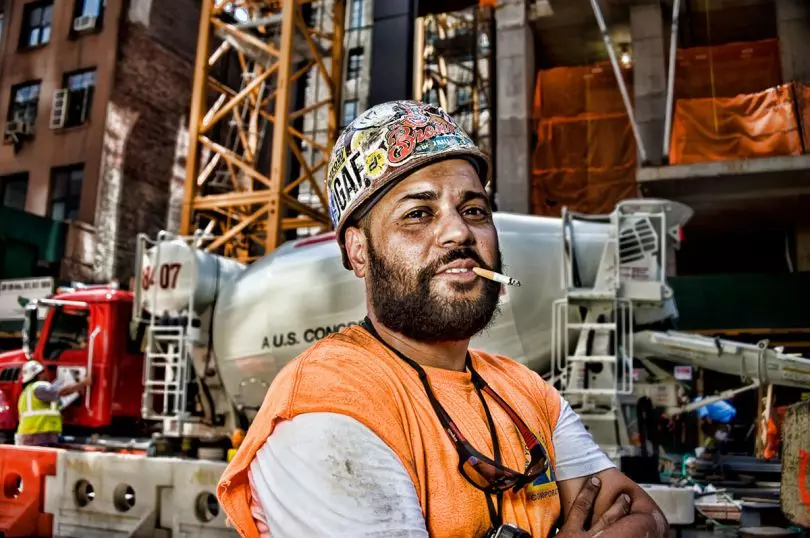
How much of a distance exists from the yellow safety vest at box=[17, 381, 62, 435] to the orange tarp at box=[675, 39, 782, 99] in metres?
14.1

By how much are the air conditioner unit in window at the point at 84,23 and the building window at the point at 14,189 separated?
4.95 metres

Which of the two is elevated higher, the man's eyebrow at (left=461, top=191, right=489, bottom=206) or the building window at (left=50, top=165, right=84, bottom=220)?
the building window at (left=50, top=165, right=84, bottom=220)

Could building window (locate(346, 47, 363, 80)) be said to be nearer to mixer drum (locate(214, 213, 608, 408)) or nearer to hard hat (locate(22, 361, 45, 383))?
hard hat (locate(22, 361, 45, 383))

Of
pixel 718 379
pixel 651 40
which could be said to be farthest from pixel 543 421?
pixel 718 379

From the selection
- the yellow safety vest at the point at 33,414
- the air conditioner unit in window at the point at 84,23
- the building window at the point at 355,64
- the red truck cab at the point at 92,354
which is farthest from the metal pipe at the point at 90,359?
the building window at the point at 355,64

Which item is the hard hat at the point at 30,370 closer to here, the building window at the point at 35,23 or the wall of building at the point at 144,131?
the wall of building at the point at 144,131

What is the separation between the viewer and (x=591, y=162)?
57.4 ft

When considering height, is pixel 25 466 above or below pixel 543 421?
below

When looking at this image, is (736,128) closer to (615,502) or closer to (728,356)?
(728,356)

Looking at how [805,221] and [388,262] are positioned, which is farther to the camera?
[805,221]

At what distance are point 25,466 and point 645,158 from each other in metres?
11.9

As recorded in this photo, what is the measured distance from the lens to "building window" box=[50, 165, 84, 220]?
2180cm

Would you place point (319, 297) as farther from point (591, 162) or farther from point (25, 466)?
point (591, 162)

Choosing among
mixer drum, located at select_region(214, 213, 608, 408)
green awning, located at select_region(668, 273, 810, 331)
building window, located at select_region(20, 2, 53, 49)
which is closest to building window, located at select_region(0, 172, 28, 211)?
building window, located at select_region(20, 2, 53, 49)
